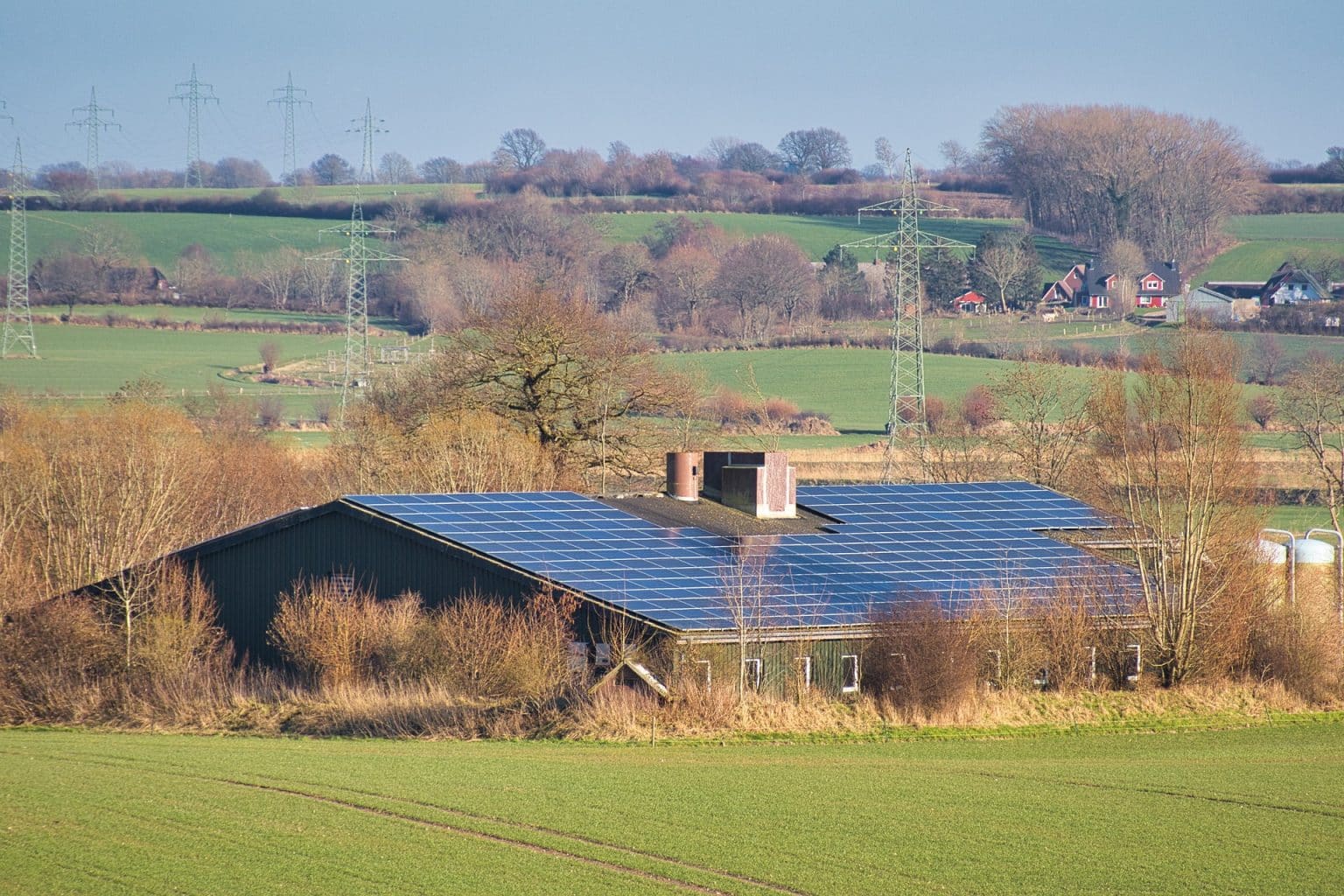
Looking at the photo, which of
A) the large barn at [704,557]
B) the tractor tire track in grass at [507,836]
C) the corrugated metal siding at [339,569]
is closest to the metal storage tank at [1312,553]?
the large barn at [704,557]

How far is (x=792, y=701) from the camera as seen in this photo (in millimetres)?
29188

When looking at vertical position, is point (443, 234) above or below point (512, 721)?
above

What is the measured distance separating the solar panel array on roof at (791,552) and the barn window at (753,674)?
828 mm

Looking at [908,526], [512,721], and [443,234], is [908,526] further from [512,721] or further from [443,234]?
[443,234]

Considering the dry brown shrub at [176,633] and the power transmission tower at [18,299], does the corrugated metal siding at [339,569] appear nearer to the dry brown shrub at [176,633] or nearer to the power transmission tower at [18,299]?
the dry brown shrub at [176,633]

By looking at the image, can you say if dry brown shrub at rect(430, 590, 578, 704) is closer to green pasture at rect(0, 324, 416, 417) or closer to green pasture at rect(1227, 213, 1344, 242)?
green pasture at rect(0, 324, 416, 417)

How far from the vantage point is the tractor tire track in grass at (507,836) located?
53.1 feet

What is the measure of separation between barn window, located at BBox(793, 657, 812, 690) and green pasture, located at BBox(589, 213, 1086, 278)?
390 feet

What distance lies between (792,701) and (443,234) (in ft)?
374

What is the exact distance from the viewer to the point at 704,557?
33625mm

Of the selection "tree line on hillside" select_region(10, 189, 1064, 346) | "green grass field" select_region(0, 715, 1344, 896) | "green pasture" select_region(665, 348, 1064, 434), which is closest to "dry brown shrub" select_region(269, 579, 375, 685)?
"green grass field" select_region(0, 715, 1344, 896)

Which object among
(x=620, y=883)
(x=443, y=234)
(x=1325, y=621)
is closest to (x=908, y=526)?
(x=1325, y=621)

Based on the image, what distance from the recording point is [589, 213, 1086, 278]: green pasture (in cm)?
14975

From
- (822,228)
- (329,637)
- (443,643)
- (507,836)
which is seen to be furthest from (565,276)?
(507,836)
